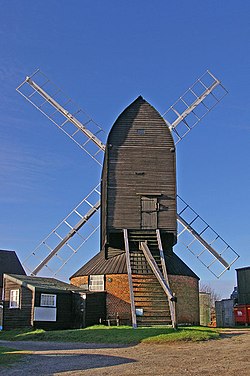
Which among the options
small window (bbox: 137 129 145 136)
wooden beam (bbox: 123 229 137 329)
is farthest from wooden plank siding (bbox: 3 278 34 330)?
small window (bbox: 137 129 145 136)

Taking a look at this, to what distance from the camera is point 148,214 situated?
100 feet

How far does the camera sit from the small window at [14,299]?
28.7 m

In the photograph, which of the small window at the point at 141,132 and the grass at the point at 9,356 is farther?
the small window at the point at 141,132

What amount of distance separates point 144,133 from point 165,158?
6.61ft

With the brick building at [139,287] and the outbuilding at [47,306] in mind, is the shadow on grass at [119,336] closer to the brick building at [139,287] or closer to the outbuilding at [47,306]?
the outbuilding at [47,306]

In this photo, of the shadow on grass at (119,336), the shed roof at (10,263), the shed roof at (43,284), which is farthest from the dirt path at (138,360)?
the shed roof at (10,263)

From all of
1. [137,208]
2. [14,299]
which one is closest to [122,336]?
[14,299]

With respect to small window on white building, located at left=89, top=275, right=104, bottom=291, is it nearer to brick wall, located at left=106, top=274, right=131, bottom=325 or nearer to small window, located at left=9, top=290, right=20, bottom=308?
brick wall, located at left=106, top=274, right=131, bottom=325

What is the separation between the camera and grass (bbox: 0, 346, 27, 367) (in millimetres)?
13968

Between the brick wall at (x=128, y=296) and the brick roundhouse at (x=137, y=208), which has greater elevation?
the brick roundhouse at (x=137, y=208)

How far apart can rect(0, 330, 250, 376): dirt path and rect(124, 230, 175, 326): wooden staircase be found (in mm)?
6852

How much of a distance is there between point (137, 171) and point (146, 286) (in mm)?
6983

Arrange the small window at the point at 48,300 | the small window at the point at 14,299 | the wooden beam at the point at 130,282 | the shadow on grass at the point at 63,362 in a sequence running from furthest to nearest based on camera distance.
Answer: the small window at the point at 14,299 < the small window at the point at 48,300 < the wooden beam at the point at 130,282 < the shadow on grass at the point at 63,362

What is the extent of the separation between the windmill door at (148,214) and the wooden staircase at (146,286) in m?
0.36
